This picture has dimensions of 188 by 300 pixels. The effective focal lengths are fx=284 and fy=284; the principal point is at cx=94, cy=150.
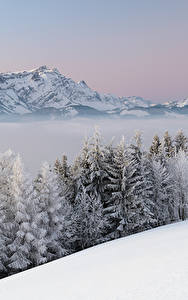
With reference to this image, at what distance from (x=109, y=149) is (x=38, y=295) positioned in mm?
18473

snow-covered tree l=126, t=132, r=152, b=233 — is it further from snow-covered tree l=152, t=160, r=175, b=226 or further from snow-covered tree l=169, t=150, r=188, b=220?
snow-covered tree l=169, t=150, r=188, b=220

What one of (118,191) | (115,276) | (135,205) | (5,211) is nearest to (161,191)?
(135,205)

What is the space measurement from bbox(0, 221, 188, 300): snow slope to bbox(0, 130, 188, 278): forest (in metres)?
7.14

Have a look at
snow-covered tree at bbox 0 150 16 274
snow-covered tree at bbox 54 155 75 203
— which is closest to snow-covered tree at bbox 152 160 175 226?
snow-covered tree at bbox 54 155 75 203

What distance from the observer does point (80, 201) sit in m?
26.1

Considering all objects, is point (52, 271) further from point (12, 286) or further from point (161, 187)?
point (161, 187)

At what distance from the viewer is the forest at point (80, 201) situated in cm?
2044

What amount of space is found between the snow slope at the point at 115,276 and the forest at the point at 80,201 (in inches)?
281

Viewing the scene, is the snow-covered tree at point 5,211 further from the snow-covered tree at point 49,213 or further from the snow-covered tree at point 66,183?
the snow-covered tree at point 66,183

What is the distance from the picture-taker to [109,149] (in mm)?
27453

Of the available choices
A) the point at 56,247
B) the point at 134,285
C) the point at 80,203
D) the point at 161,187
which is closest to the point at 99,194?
the point at 80,203

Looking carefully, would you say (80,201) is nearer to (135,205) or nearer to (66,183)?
(66,183)

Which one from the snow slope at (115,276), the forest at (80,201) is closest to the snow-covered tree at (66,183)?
the forest at (80,201)

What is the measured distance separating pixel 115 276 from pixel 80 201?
15.8m
